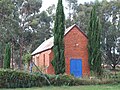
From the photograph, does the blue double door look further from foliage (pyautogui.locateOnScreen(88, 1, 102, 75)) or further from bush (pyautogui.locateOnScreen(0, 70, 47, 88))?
bush (pyautogui.locateOnScreen(0, 70, 47, 88))

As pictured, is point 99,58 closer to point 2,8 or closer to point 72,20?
point 2,8

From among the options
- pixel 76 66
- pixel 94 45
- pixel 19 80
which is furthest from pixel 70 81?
pixel 76 66

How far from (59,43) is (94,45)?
352cm

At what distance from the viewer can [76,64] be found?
24562 millimetres

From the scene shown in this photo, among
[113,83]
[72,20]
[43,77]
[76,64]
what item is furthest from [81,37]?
[72,20]

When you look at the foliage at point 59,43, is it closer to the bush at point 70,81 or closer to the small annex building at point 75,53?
the small annex building at point 75,53

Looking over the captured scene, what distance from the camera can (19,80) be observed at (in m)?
15.6

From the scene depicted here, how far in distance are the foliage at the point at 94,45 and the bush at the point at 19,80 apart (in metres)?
8.54

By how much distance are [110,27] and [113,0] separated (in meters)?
4.26

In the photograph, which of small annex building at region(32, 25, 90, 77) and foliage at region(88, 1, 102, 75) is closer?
foliage at region(88, 1, 102, 75)

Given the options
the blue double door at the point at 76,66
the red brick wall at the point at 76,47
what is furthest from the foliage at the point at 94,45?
the blue double door at the point at 76,66

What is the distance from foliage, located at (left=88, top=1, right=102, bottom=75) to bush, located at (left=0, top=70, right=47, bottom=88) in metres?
8.54

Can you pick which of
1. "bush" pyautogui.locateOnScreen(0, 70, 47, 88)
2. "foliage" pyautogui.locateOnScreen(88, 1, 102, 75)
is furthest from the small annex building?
"bush" pyautogui.locateOnScreen(0, 70, 47, 88)

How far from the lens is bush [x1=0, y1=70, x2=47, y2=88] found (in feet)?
50.2
